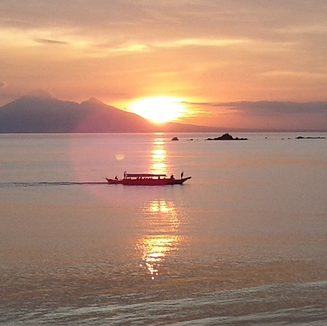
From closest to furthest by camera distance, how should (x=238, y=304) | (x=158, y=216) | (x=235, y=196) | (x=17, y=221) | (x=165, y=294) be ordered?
(x=238, y=304)
(x=165, y=294)
(x=17, y=221)
(x=158, y=216)
(x=235, y=196)

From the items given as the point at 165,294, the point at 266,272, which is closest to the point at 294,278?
the point at 266,272

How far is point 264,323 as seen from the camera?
15.9m

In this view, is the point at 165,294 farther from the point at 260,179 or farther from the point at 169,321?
the point at 260,179

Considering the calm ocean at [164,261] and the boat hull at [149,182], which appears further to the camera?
the boat hull at [149,182]

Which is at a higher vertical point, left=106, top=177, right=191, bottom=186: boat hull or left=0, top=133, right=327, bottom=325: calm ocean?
left=106, top=177, right=191, bottom=186: boat hull

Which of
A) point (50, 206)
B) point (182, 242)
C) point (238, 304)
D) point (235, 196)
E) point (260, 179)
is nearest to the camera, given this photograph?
point (238, 304)

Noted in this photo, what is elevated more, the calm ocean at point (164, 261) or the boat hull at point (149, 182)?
the boat hull at point (149, 182)

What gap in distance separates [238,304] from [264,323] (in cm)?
166

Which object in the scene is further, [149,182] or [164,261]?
[149,182]

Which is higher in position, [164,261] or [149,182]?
[149,182]

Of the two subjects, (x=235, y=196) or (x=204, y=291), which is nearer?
(x=204, y=291)

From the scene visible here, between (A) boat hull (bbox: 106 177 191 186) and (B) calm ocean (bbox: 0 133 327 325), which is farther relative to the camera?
(A) boat hull (bbox: 106 177 191 186)

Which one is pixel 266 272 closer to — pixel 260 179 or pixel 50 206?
pixel 50 206

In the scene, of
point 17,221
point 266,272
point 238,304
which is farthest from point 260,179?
point 238,304
